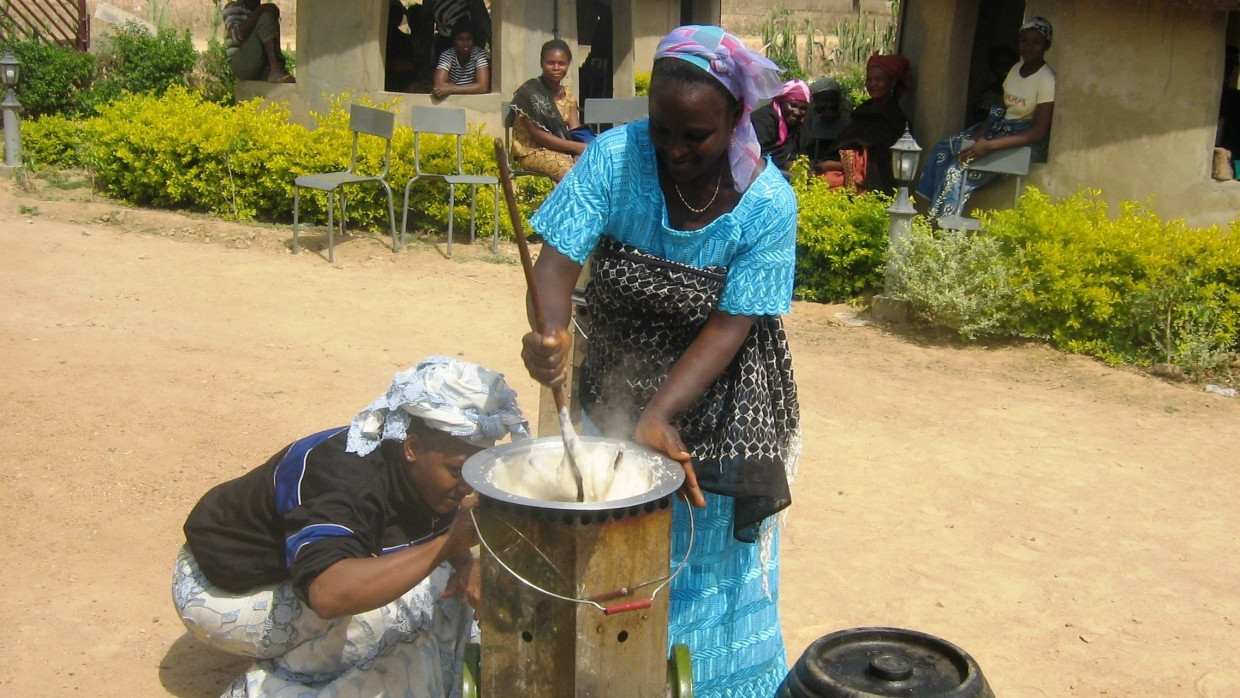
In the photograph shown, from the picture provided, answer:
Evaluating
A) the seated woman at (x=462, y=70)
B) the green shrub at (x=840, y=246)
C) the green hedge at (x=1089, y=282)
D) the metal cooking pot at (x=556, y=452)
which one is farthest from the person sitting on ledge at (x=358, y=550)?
the seated woman at (x=462, y=70)

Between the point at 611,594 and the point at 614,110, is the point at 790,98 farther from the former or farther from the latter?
Answer: the point at 611,594

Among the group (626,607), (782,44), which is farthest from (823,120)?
(782,44)

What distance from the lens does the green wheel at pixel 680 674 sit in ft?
8.36

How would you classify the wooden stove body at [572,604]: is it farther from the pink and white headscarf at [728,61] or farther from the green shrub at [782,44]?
the green shrub at [782,44]

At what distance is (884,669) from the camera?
231cm

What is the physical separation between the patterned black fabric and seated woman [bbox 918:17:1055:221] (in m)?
5.82

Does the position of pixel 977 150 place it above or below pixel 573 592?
above

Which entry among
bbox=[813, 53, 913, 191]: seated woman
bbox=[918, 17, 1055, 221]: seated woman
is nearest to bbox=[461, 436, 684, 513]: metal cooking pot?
bbox=[918, 17, 1055, 221]: seated woman

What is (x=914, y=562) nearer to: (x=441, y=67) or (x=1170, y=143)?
(x=1170, y=143)

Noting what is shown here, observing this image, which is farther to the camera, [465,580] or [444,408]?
[465,580]

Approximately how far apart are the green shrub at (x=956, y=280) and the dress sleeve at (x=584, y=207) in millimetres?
5091

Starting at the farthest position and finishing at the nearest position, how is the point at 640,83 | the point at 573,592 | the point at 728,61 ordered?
the point at 640,83 < the point at 728,61 < the point at 573,592

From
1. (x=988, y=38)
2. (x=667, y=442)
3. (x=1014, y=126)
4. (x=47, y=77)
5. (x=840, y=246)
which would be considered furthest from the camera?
(x=47, y=77)

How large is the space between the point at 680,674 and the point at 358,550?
2.46 feet
